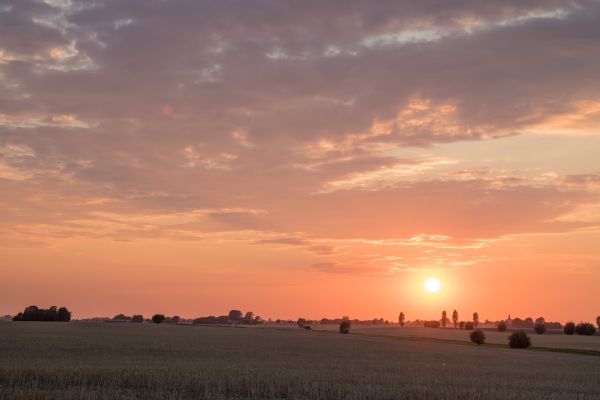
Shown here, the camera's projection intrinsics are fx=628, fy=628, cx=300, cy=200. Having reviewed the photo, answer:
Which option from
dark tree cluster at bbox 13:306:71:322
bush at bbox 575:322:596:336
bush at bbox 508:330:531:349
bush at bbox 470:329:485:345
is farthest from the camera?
dark tree cluster at bbox 13:306:71:322

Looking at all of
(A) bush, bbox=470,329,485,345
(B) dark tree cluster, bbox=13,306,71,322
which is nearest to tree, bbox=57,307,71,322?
(B) dark tree cluster, bbox=13,306,71,322

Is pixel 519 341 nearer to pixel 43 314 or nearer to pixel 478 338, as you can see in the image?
pixel 478 338

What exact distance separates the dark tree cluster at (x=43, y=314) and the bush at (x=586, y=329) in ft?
473

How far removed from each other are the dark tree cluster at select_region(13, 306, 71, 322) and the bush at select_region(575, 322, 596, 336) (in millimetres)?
144262

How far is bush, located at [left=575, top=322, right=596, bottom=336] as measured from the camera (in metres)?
155

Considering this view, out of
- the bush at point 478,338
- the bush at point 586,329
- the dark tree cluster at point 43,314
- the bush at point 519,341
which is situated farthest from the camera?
the dark tree cluster at point 43,314

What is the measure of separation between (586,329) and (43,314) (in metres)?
150

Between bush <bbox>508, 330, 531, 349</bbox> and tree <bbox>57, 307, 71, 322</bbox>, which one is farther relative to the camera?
tree <bbox>57, 307, 71, 322</bbox>

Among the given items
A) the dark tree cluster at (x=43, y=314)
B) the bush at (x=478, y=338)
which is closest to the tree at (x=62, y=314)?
the dark tree cluster at (x=43, y=314)

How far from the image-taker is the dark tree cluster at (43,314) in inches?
7229

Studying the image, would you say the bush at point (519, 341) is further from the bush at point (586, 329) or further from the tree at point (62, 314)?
the tree at point (62, 314)

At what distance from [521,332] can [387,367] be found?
60477mm

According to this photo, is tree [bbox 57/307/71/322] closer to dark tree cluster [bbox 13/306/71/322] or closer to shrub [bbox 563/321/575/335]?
dark tree cluster [bbox 13/306/71/322]

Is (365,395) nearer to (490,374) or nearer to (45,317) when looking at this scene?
(490,374)
